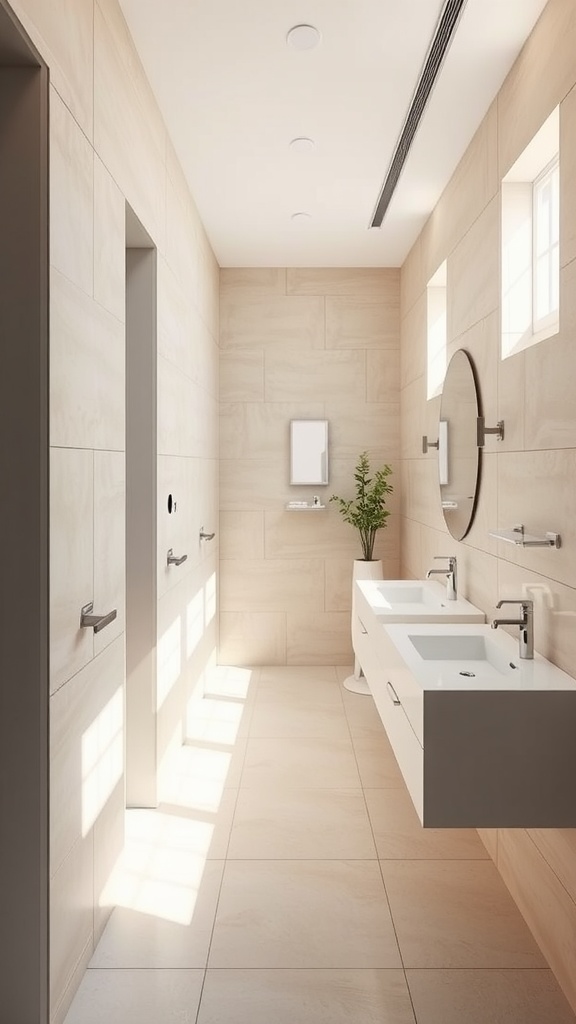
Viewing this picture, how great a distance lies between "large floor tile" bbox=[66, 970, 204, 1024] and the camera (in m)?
1.80

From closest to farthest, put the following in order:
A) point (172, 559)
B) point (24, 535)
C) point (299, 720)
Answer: point (24, 535) → point (172, 559) → point (299, 720)

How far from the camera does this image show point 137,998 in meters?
1.87

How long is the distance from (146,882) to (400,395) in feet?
11.6

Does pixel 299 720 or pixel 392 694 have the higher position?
pixel 392 694

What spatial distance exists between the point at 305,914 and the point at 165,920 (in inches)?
16.3

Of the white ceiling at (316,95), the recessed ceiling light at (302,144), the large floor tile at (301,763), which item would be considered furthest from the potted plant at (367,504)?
the recessed ceiling light at (302,144)

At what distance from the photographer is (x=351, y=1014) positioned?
5.96 ft

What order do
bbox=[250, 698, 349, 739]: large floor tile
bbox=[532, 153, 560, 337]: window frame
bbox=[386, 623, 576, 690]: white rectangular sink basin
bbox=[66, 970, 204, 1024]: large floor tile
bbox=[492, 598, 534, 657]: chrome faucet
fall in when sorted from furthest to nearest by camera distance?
bbox=[250, 698, 349, 739]: large floor tile
bbox=[532, 153, 560, 337]: window frame
bbox=[492, 598, 534, 657]: chrome faucet
bbox=[386, 623, 576, 690]: white rectangular sink basin
bbox=[66, 970, 204, 1024]: large floor tile

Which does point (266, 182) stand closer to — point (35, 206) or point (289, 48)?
point (289, 48)

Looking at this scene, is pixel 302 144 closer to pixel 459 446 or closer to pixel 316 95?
pixel 316 95

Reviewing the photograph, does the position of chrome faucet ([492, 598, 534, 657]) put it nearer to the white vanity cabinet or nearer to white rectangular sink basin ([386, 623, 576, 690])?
white rectangular sink basin ([386, 623, 576, 690])

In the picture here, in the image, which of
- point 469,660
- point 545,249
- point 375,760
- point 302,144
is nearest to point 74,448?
point 469,660

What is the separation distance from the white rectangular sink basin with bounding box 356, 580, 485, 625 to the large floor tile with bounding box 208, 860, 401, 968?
87 cm

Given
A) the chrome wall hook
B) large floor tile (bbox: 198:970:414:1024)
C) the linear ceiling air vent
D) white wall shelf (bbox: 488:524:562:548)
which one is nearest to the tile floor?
large floor tile (bbox: 198:970:414:1024)
